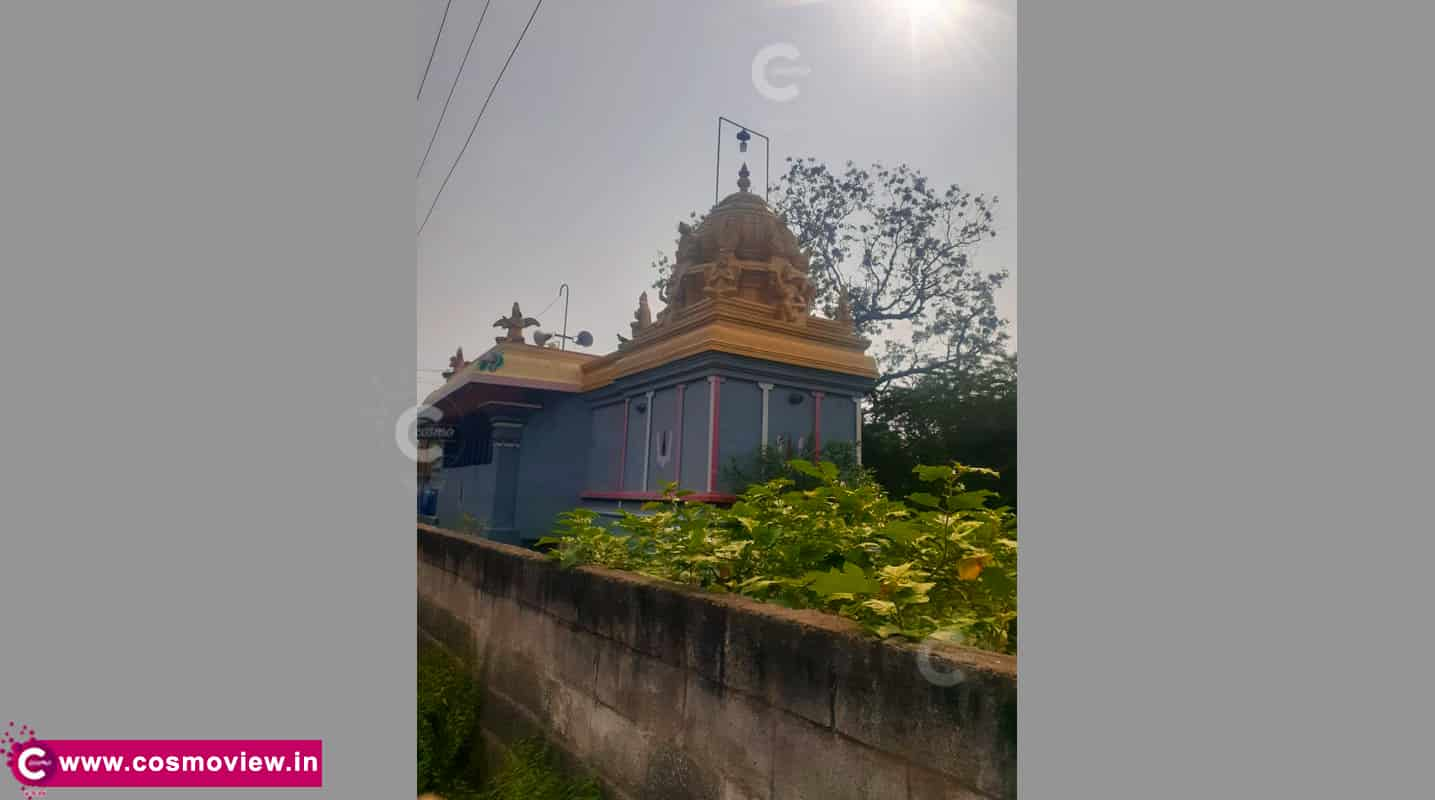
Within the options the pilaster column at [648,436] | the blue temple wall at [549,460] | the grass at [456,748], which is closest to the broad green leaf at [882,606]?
the grass at [456,748]

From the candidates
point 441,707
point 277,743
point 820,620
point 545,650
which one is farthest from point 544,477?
point 820,620

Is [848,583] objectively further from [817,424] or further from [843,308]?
[843,308]

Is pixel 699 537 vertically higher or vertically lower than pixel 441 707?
higher

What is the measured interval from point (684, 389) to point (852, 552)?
13.9ft

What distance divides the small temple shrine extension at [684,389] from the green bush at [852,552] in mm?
2548

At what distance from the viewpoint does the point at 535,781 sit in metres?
2.50

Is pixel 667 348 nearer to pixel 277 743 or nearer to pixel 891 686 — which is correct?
pixel 277 743

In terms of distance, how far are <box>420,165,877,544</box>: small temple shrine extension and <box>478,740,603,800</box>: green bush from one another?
2639 mm

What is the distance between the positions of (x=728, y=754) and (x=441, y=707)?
2.03 m

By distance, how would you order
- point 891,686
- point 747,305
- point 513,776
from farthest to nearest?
point 747,305 < point 513,776 < point 891,686

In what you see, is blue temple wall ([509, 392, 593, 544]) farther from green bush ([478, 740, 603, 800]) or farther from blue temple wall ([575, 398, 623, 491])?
green bush ([478, 740, 603, 800])

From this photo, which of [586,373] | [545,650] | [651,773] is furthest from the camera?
[586,373]

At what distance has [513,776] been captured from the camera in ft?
8.58

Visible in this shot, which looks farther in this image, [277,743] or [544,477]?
[544,477]
